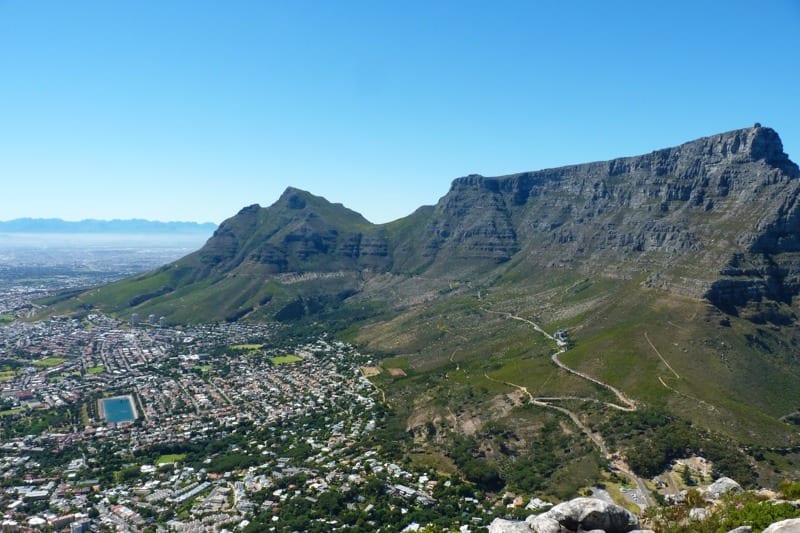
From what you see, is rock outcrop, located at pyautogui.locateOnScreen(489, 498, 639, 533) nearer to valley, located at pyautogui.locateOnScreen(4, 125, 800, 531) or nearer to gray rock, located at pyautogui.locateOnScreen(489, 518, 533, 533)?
gray rock, located at pyautogui.locateOnScreen(489, 518, 533, 533)

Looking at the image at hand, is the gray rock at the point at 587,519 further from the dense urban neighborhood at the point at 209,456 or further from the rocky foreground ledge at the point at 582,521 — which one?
the dense urban neighborhood at the point at 209,456

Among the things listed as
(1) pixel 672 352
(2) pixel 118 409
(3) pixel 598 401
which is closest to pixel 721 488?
(3) pixel 598 401

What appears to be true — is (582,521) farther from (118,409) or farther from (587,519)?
(118,409)

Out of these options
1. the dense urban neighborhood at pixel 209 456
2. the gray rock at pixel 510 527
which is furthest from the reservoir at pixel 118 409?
the gray rock at pixel 510 527

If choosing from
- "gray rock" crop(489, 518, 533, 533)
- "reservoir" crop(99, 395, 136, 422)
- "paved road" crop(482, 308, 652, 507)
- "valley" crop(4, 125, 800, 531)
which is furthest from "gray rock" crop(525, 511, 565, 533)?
"reservoir" crop(99, 395, 136, 422)

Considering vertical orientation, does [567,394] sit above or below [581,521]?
below
